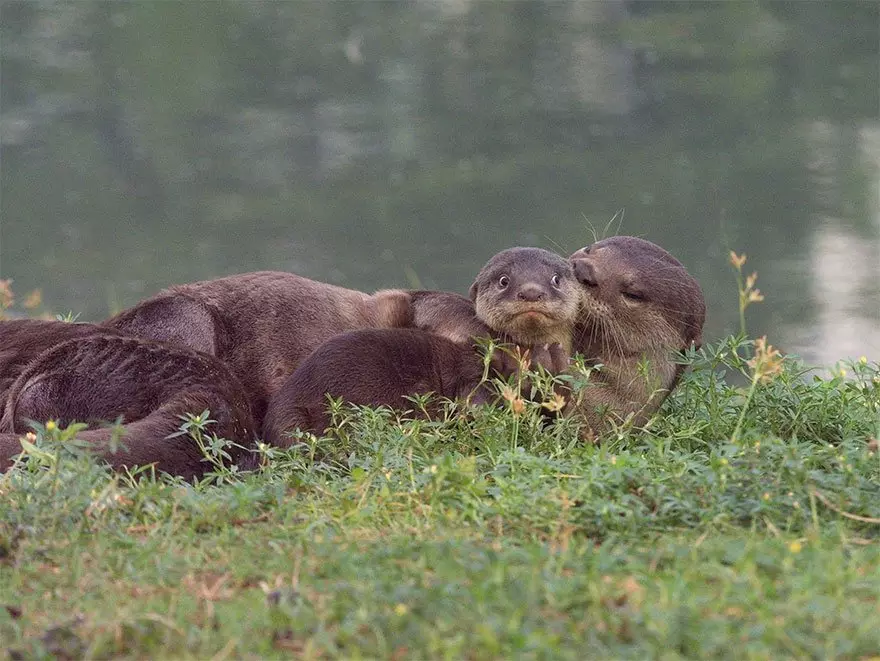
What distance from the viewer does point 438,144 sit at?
13.3 m

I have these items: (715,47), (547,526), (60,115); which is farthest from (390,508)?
(715,47)

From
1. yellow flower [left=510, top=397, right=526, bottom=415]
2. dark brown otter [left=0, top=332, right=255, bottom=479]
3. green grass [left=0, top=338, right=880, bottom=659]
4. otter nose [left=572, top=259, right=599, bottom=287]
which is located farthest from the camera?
otter nose [left=572, top=259, right=599, bottom=287]

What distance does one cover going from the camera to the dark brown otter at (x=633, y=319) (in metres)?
5.20

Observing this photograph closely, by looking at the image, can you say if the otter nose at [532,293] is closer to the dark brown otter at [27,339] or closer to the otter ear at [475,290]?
the otter ear at [475,290]

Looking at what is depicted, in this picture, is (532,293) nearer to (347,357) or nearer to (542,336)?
(542,336)

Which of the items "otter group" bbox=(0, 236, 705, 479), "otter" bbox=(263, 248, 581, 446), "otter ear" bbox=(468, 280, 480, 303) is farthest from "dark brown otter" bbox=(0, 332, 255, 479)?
"otter ear" bbox=(468, 280, 480, 303)

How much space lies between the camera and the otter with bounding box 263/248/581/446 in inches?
194

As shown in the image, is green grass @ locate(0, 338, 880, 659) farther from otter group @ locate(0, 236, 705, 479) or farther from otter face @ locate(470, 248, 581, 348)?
otter face @ locate(470, 248, 581, 348)

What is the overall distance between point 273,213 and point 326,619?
9.36 metres

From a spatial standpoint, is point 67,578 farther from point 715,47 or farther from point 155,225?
point 715,47

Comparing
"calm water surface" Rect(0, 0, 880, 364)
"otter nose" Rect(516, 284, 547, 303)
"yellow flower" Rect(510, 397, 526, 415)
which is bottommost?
"calm water surface" Rect(0, 0, 880, 364)

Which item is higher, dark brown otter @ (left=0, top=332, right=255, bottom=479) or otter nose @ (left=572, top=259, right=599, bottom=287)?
otter nose @ (left=572, top=259, right=599, bottom=287)

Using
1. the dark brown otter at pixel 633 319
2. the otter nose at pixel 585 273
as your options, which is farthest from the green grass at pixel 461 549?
the otter nose at pixel 585 273

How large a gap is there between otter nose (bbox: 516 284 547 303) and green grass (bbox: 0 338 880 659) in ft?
1.59
